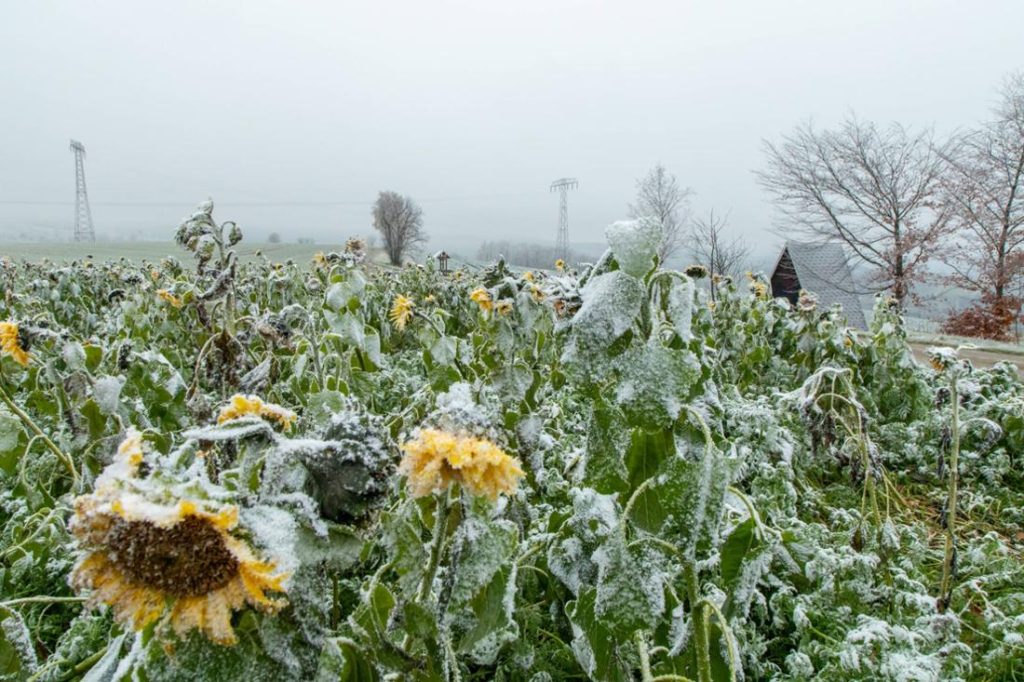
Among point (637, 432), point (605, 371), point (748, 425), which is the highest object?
point (605, 371)

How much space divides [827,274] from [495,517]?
70.8 feet

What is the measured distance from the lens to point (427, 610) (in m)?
0.70

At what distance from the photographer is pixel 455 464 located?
0.54 m

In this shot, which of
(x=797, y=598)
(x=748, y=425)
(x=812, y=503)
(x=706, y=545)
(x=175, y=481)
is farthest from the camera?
(x=812, y=503)

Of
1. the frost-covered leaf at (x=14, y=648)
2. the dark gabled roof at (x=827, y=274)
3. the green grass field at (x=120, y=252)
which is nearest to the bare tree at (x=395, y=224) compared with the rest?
the green grass field at (x=120, y=252)

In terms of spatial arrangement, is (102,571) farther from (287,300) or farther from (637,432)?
(287,300)

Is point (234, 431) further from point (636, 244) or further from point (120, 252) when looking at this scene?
point (120, 252)

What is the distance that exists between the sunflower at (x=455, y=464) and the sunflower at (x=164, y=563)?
146 mm

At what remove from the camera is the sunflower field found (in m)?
0.51

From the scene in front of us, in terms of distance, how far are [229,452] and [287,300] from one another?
17.6 ft

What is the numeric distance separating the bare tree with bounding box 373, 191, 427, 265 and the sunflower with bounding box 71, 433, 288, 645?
882 inches

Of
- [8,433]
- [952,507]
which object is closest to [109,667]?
[8,433]

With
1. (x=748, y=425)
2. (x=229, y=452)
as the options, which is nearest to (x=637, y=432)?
(x=229, y=452)

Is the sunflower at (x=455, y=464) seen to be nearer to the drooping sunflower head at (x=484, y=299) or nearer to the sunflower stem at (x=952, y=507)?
the sunflower stem at (x=952, y=507)
